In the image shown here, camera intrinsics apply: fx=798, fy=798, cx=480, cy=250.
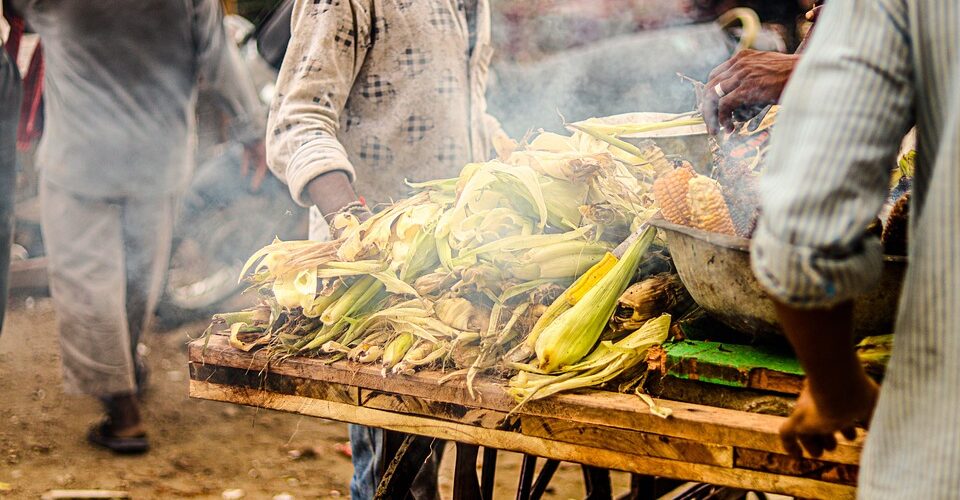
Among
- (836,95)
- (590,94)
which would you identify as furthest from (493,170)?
(590,94)

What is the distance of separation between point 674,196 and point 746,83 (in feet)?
0.99

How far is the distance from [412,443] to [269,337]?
1.44 feet

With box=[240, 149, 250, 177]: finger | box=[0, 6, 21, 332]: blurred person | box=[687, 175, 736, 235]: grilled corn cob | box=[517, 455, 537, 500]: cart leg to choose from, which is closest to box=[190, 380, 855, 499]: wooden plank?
box=[687, 175, 736, 235]: grilled corn cob

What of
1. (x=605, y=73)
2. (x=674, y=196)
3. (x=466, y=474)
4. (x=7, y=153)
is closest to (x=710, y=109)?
(x=674, y=196)

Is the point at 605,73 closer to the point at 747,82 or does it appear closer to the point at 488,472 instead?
the point at 488,472

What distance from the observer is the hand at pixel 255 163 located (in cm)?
516

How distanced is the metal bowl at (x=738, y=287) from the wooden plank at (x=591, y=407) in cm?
19

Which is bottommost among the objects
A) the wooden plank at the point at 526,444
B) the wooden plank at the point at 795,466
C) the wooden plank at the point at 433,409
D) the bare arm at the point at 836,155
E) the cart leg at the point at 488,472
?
the cart leg at the point at 488,472

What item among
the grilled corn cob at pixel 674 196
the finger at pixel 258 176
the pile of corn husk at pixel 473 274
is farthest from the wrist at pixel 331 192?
the finger at pixel 258 176

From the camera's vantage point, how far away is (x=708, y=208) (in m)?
1.58

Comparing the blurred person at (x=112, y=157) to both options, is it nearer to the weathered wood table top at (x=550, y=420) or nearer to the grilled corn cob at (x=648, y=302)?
the weathered wood table top at (x=550, y=420)

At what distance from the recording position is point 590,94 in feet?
15.5

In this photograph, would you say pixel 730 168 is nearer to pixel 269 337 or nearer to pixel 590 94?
pixel 269 337

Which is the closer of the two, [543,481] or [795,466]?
[795,466]
